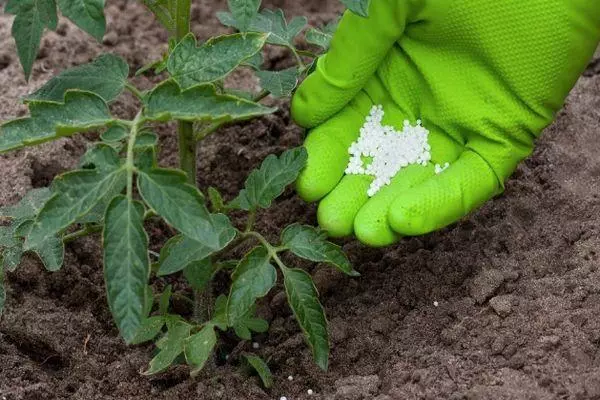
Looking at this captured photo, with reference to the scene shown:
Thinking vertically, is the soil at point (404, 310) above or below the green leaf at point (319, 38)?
below

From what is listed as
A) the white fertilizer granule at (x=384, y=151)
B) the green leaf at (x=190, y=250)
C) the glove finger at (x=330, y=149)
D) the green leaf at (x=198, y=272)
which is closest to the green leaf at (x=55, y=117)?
the green leaf at (x=190, y=250)

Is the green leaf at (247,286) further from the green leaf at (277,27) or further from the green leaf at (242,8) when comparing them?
the green leaf at (277,27)

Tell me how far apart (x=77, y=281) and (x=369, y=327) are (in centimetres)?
56

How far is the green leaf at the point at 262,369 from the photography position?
149 cm

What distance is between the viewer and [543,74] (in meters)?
1.57

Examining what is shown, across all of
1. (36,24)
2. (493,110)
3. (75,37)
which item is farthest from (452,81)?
(75,37)

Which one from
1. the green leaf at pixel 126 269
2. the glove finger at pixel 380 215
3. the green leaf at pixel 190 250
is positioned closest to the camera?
the green leaf at pixel 126 269

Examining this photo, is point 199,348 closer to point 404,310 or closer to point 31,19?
point 404,310

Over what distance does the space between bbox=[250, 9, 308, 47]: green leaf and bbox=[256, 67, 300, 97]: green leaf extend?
8 cm

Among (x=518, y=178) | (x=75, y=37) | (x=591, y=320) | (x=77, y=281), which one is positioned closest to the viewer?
(x=591, y=320)

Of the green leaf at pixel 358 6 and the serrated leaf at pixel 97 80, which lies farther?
the serrated leaf at pixel 97 80

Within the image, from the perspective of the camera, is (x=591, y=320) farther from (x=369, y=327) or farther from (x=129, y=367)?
(x=129, y=367)

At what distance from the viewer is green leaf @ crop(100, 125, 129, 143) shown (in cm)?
116

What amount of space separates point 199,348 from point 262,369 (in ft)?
0.53
